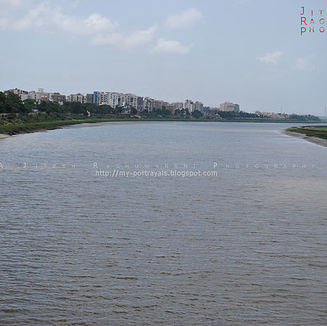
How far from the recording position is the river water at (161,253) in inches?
310

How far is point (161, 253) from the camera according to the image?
10.8 m

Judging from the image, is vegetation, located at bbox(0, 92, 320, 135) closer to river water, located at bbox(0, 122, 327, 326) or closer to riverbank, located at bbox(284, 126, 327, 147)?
riverbank, located at bbox(284, 126, 327, 147)

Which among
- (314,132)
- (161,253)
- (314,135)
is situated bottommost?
(161,253)

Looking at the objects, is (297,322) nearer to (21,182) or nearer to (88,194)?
(88,194)

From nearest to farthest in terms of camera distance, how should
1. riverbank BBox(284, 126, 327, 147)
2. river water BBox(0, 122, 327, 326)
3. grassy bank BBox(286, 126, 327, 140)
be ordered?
river water BBox(0, 122, 327, 326)
riverbank BBox(284, 126, 327, 147)
grassy bank BBox(286, 126, 327, 140)

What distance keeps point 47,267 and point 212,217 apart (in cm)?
623

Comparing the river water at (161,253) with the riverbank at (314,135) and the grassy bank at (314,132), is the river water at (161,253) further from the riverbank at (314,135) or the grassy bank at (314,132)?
the grassy bank at (314,132)

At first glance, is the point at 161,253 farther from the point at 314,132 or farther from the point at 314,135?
the point at 314,132

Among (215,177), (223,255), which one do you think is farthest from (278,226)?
(215,177)

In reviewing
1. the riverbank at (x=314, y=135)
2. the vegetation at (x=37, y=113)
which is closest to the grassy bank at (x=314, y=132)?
the riverbank at (x=314, y=135)

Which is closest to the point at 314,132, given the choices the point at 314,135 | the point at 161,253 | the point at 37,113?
the point at 314,135

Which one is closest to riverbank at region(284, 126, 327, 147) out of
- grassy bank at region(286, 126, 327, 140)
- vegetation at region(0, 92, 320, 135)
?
grassy bank at region(286, 126, 327, 140)

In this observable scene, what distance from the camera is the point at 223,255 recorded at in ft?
35.6

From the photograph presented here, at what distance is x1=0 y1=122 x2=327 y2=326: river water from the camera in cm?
788
